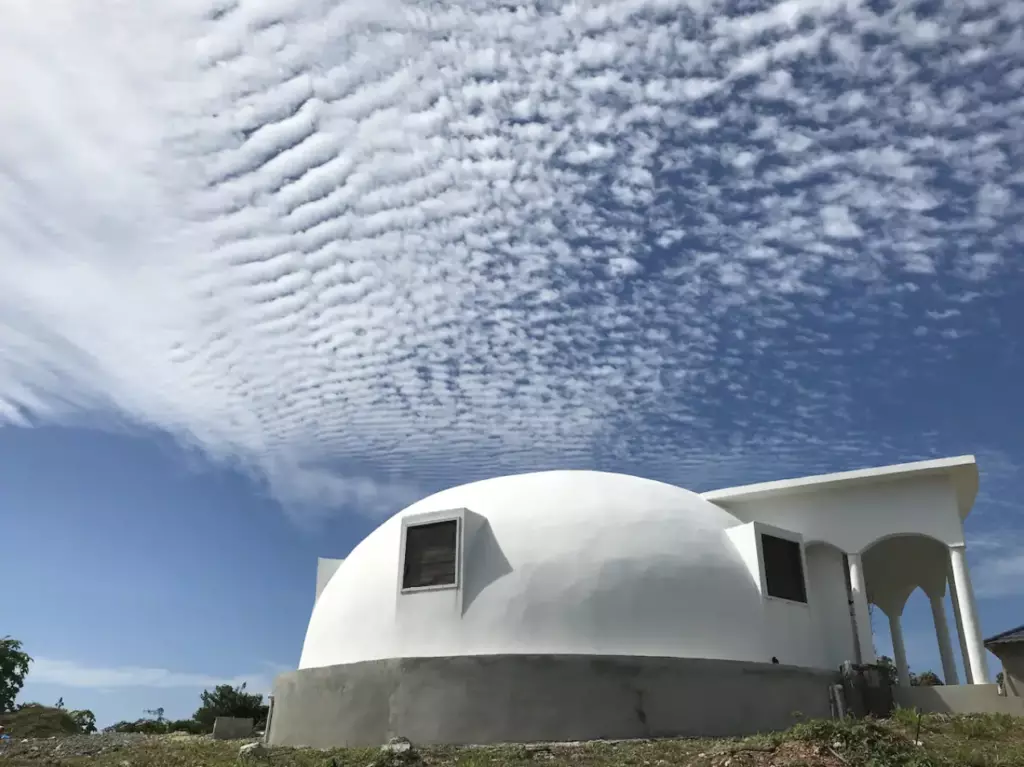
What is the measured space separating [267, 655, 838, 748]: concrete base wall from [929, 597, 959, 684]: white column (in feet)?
26.6

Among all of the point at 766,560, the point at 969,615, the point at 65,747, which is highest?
the point at 766,560

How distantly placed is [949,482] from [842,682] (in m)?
5.12

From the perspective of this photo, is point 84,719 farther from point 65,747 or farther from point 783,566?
point 783,566

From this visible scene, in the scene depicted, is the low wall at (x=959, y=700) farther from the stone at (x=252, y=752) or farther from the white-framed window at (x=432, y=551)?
the stone at (x=252, y=752)

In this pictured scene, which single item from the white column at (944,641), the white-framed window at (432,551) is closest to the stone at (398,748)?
the white-framed window at (432,551)

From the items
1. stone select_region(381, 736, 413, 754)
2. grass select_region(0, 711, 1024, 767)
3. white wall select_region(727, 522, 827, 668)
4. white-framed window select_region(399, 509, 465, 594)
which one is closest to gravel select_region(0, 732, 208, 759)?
grass select_region(0, 711, 1024, 767)

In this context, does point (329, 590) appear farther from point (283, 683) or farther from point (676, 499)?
point (676, 499)

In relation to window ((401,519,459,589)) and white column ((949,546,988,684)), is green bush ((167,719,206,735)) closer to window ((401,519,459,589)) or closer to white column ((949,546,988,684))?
window ((401,519,459,589))

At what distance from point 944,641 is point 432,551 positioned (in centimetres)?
1391

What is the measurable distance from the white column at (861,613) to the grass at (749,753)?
9.76 feet

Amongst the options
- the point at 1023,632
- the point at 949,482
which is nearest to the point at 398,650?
the point at 949,482

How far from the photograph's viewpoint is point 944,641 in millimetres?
21141

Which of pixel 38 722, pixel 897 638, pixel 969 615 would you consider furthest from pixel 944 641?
pixel 38 722

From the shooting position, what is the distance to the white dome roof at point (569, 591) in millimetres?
14508
